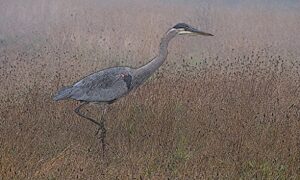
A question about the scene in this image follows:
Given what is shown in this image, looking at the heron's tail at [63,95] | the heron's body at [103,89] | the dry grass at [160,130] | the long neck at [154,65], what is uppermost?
the long neck at [154,65]

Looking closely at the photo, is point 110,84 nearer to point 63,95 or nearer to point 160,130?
point 63,95

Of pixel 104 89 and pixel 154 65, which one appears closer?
pixel 104 89

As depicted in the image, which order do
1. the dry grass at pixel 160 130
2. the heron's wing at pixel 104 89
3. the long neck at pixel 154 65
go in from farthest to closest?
the long neck at pixel 154 65 < the heron's wing at pixel 104 89 < the dry grass at pixel 160 130

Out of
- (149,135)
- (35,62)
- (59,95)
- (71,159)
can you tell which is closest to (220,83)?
(149,135)

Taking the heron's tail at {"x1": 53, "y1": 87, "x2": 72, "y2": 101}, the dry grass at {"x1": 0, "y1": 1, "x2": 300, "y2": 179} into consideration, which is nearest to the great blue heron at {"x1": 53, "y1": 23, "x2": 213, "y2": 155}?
the heron's tail at {"x1": 53, "y1": 87, "x2": 72, "y2": 101}

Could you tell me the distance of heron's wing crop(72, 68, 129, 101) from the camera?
6.26 m

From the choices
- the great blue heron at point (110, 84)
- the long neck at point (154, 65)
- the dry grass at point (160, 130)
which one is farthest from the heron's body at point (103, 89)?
the dry grass at point (160, 130)

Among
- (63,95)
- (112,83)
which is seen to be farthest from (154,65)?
(63,95)

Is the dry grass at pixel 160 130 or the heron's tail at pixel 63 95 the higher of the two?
the heron's tail at pixel 63 95

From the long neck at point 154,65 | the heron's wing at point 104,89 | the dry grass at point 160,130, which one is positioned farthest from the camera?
the long neck at point 154,65

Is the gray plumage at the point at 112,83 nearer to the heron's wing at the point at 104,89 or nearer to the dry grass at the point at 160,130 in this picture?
the heron's wing at the point at 104,89

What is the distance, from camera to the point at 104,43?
1389 cm

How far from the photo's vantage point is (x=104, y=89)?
629 centimetres

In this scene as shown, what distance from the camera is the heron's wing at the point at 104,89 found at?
247 inches
